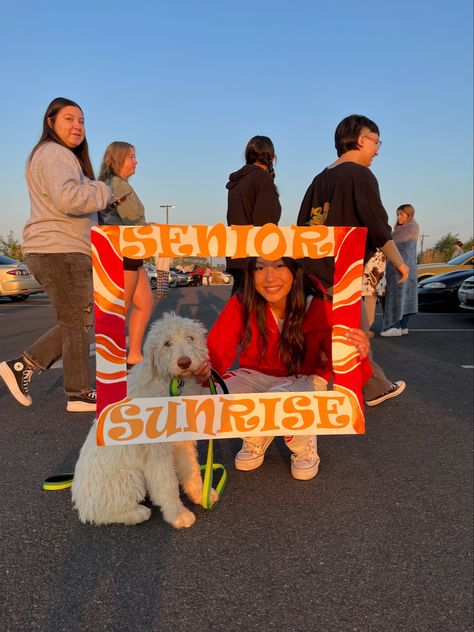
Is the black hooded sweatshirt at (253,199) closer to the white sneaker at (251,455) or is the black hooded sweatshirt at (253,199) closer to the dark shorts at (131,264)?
the dark shorts at (131,264)

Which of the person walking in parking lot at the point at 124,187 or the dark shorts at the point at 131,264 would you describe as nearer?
the dark shorts at the point at 131,264

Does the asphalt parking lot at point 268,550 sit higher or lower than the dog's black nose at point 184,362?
lower

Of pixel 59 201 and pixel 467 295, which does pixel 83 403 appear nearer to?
pixel 59 201

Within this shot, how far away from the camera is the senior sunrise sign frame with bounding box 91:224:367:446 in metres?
1.84

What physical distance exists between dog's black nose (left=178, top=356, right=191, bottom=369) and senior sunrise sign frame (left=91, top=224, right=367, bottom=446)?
0.48ft

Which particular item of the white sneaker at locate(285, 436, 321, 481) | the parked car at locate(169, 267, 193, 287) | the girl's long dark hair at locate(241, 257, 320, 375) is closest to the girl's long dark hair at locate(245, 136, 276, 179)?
the girl's long dark hair at locate(241, 257, 320, 375)

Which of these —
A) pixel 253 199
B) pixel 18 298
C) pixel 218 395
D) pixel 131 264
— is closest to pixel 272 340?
pixel 218 395

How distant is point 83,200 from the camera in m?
2.92

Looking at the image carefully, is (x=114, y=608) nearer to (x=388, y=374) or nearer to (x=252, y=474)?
(x=252, y=474)

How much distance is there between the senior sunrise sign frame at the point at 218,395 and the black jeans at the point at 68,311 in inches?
59.5

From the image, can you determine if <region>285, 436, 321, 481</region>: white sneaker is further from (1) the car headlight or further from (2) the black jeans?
(1) the car headlight

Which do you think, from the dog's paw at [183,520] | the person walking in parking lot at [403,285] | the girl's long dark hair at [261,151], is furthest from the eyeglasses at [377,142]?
the person walking in parking lot at [403,285]

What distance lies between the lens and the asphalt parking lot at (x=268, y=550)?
158 cm

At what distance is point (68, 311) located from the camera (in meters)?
3.29
